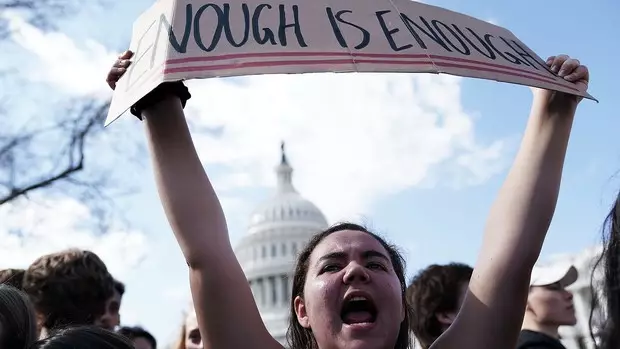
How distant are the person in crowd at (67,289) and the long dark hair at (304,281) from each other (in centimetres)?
112

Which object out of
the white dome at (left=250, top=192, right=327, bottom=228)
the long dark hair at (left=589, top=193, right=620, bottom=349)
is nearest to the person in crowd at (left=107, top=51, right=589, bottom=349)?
the long dark hair at (left=589, top=193, right=620, bottom=349)

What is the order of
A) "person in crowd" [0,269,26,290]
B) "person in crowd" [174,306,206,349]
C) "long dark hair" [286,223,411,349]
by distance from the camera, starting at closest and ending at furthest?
"long dark hair" [286,223,411,349] < "person in crowd" [0,269,26,290] < "person in crowd" [174,306,206,349]

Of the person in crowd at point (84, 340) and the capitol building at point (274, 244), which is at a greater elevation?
the capitol building at point (274, 244)

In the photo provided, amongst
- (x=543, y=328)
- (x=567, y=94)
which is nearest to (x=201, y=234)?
(x=567, y=94)

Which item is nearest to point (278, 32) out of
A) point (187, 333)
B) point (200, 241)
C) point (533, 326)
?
point (200, 241)

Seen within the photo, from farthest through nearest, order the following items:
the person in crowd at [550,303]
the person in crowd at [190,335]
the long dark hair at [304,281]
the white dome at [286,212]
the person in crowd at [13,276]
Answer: the white dome at [286,212]
the person in crowd at [190,335]
the person in crowd at [550,303]
the person in crowd at [13,276]
the long dark hair at [304,281]

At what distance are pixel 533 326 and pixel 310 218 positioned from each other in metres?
71.0

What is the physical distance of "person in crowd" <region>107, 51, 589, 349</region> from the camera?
2.09m

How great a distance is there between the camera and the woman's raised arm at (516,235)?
2.09 metres

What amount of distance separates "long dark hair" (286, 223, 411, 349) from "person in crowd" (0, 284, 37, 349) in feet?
2.58

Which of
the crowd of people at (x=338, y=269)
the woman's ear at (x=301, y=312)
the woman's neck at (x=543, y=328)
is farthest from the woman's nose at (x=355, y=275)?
the woman's neck at (x=543, y=328)

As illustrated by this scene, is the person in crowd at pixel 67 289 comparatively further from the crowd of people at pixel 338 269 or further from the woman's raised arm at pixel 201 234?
the woman's raised arm at pixel 201 234

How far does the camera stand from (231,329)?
208cm

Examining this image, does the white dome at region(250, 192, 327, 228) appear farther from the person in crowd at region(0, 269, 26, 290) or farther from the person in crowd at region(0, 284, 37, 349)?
the person in crowd at region(0, 284, 37, 349)
